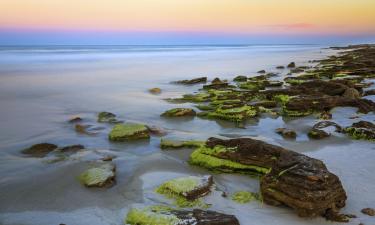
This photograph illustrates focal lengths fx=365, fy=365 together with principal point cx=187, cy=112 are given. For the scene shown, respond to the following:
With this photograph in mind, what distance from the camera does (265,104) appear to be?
13.4 metres

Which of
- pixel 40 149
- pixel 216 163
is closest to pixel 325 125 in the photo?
pixel 216 163

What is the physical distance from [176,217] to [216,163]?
7.93ft

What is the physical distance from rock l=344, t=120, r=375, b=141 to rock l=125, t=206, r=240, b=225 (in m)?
5.35

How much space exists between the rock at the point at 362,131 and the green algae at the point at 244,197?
434 cm

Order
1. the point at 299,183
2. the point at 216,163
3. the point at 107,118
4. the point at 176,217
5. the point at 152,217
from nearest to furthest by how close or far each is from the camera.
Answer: the point at 176,217 → the point at 152,217 → the point at 299,183 → the point at 216,163 → the point at 107,118

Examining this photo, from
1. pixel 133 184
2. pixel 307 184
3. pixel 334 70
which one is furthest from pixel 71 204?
pixel 334 70

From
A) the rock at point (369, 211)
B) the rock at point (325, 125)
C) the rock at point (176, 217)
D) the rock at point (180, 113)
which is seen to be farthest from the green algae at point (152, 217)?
the rock at point (180, 113)

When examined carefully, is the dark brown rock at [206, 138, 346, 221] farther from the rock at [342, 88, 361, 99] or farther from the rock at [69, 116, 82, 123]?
the rock at [342, 88, 361, 99]

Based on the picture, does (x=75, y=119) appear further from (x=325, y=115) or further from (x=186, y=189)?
(x=325, y=115)

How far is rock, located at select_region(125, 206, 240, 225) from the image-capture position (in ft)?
15.8

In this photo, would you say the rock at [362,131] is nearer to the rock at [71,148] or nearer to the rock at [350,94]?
the rock at [350,94]

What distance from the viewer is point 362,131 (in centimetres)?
900

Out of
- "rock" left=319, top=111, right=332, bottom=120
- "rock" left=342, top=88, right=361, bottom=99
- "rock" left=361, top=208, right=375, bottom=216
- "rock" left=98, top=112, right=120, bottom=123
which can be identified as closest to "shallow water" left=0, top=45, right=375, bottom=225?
"rock" left=361, top=208, right=375, bottom=216

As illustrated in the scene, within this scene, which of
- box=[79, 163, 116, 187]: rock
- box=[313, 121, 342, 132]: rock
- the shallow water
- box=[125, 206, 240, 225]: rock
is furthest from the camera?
box=[313, 121, 342, 132]: rock
